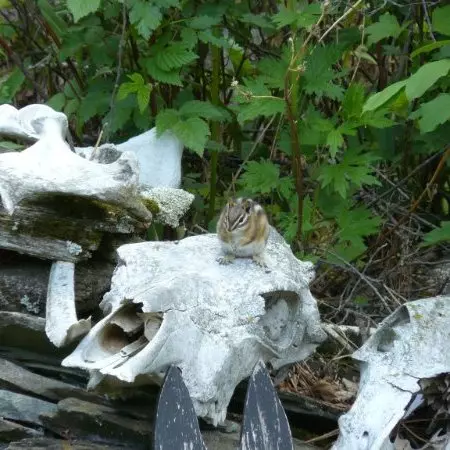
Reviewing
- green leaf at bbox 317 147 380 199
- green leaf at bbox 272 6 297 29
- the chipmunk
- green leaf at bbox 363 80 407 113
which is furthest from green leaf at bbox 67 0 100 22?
green leaf at bbox 363 80 407 113

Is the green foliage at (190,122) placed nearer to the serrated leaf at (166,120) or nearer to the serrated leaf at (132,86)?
the serrated leaf at (166,120)

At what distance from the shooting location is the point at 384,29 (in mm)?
4750

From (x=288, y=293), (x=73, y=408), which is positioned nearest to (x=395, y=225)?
(x=288, y=293)

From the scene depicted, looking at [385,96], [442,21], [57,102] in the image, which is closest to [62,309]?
[385,96]

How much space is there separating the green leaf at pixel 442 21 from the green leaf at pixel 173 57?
102 cm

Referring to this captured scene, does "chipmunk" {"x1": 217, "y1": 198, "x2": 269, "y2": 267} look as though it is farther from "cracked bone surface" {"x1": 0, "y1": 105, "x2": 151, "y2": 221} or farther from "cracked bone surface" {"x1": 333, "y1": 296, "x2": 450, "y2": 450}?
"cracked bone surface" {"x1": 333, "y1": 296, "x2": 450, "y2": 450}

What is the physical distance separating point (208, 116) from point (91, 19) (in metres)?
0.93

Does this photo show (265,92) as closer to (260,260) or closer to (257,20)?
(257,20)

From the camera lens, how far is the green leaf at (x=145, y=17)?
4.44m

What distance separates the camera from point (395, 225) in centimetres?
501

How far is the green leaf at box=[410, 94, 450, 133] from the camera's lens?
361 cm

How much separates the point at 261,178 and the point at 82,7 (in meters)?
1.08

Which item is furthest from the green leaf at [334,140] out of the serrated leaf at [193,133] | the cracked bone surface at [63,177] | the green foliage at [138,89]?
the cracked bone surface at [63,177]

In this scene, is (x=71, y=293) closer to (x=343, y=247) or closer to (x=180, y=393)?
(x=180, y=393)
